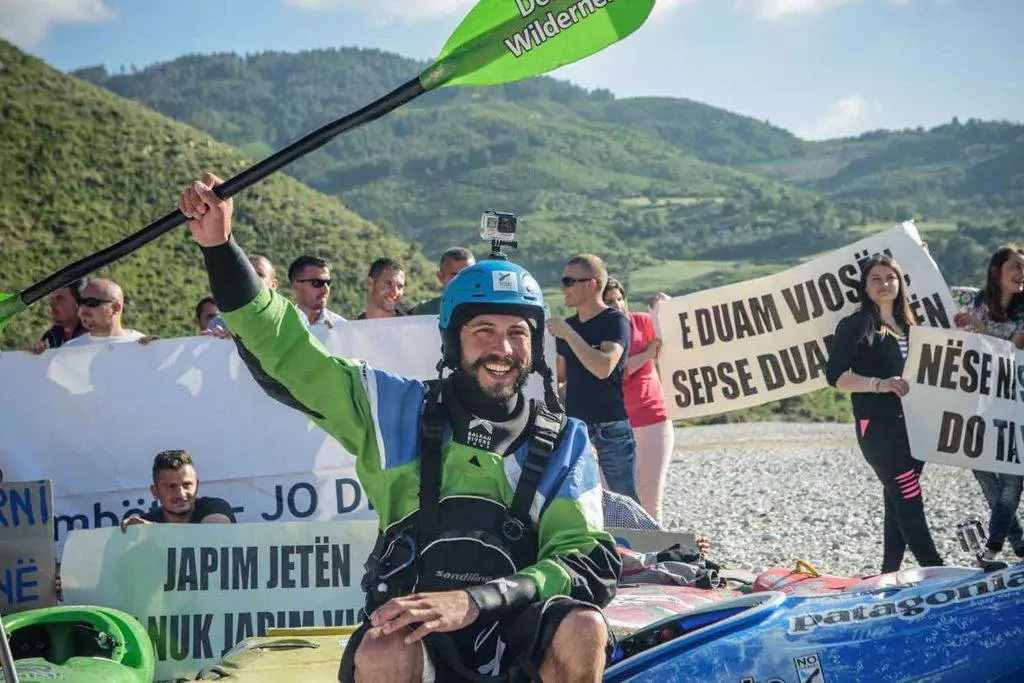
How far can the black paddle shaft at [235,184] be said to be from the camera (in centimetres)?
372

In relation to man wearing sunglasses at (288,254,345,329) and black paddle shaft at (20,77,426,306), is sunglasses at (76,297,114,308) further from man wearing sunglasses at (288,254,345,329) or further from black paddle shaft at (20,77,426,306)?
black paddle shaft at (20,77,426,306)

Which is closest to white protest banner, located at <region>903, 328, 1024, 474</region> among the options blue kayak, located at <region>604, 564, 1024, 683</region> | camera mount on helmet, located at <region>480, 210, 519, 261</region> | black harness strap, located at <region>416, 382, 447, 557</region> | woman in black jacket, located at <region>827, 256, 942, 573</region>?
woman in black jacket, located at <region>827, 256, 942, 573</region>

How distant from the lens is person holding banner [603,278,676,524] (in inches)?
331

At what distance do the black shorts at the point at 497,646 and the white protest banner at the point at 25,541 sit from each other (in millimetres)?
3594

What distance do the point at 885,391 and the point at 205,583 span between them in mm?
4313

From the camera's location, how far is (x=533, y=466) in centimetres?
399

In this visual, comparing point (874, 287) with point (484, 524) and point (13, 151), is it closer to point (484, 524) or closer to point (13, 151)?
point (484, 524)

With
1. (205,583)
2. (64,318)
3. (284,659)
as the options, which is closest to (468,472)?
(284,659)

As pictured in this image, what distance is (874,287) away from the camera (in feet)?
25.1

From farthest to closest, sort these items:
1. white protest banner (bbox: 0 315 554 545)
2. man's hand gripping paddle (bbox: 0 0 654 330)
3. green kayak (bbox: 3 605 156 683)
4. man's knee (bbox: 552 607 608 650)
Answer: white protest banner (bbox: 0 315 554 545)
green kayak (bbox: 3 605 156 683)
man's hand gripping paddle (bbox: 0 0 654 330)
man's knee (bbox: 552 607 608 650)

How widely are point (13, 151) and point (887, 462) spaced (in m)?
53.4

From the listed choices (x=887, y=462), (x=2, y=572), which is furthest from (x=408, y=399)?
(x=887, y=462)

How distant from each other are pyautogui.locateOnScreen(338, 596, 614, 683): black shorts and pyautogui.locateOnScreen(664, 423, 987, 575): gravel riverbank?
6.04 metres

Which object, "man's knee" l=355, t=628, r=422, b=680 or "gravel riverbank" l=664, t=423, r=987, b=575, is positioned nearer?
"man's knee" l=355, t=628, r=422, b=680
